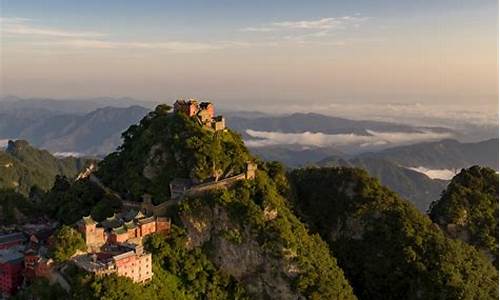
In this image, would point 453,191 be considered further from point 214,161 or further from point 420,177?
point 420,177

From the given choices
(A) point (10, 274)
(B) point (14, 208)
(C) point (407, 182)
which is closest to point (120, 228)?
(A) point (10, 274)

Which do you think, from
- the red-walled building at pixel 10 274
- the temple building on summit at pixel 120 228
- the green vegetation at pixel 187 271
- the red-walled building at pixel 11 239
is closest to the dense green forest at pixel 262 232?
the green vegetation at pixel 187 271

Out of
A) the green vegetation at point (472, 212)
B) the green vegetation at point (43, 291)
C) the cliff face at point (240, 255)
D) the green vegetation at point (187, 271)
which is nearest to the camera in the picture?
the green vegetation at point (43, 291)

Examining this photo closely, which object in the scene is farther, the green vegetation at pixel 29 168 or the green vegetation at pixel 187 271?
the green vegetation at pixel 29 168

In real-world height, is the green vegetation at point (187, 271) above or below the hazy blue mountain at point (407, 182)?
above

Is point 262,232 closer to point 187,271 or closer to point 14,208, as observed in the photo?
point 187,271

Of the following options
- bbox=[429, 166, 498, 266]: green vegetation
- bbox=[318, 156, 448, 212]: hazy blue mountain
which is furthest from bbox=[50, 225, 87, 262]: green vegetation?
bbox=[318, 156, 448, 212]: hazy blue mountain

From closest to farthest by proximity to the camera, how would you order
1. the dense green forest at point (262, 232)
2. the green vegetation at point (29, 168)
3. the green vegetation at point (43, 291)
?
the green vegetation at point (43, 291) < the dense green forest at point (262, 232) < the green vegetation at point (29, 168)

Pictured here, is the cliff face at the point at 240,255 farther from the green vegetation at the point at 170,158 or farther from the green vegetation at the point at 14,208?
the green vegetation at the point at 14,208

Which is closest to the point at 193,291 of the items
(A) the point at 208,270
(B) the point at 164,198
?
(A) the point at 208,270
